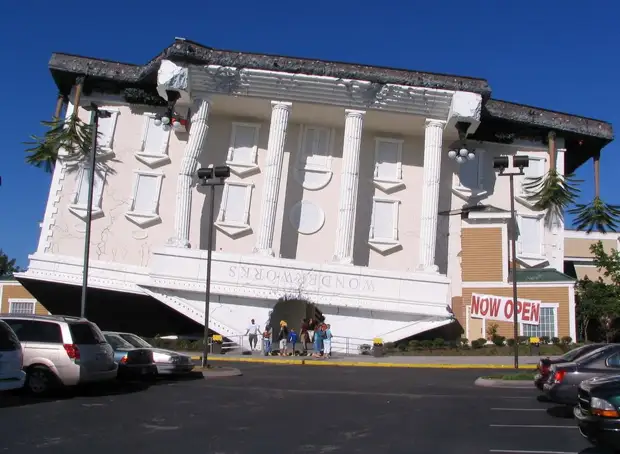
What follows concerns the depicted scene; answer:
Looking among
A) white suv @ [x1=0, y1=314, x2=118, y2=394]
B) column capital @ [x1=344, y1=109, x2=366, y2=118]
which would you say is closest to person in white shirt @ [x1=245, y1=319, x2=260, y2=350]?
column capital @ [x1=344, y1=109, x2=366, y2=118]

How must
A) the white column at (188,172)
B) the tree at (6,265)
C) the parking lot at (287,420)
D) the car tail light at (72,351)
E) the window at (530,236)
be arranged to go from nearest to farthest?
the parking lot at (287,420), the car tail light at (72,351), the white column at (188,172), the window at (530,236), the tree at (6,265)

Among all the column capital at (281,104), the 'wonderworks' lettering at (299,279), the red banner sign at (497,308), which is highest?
the column capital at (281,104)

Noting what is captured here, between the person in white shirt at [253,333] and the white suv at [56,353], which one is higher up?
Answer: the person in white shirt at [253,333]

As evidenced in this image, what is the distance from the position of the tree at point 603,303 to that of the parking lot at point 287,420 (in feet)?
69.6

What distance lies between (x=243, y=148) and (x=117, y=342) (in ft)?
74.0

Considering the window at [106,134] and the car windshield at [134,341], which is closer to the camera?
the car windshield at [134,341]

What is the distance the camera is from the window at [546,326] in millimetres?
34531

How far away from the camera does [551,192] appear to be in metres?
38.9

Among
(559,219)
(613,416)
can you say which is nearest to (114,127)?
(559,219)

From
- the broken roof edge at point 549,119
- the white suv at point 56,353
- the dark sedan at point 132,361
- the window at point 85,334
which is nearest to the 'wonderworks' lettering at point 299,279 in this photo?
the broken roof edge at point 549,119

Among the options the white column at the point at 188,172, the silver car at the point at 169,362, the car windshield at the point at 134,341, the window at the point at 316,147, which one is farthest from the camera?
the window at the point at 316,147

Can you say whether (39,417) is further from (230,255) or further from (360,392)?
(230,255)

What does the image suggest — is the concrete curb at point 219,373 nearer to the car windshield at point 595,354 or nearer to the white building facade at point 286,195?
the car windshield at point 595,354

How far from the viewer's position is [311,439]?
1012cm
